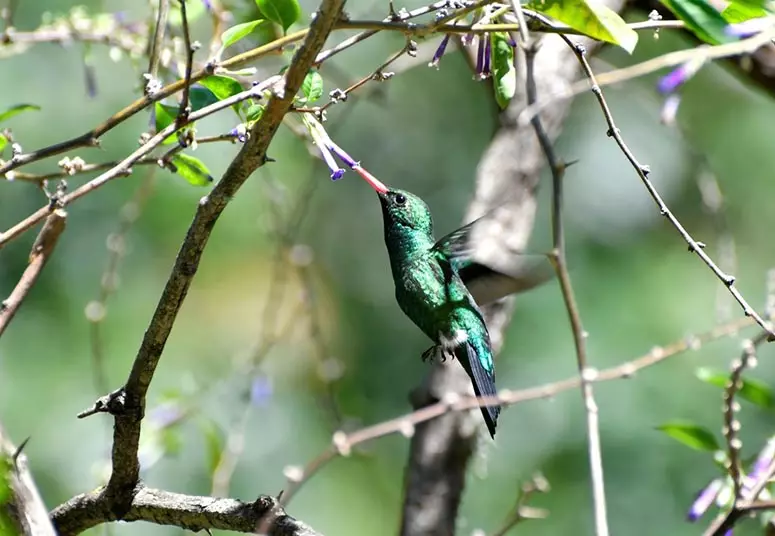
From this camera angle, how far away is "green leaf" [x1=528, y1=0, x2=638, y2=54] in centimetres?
111

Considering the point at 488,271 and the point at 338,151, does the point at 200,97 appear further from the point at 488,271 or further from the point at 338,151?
the point at 488,271

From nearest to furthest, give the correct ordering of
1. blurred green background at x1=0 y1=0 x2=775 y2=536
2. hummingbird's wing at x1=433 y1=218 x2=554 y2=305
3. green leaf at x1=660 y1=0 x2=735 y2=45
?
green leaf at x1=660 y1=0 x2=735 y2=45 < hummingbird's wing at x1=433 y1=218 x2=554 y2=305 < blurred green background at x1=0 y1=0 x2=775 y2=536

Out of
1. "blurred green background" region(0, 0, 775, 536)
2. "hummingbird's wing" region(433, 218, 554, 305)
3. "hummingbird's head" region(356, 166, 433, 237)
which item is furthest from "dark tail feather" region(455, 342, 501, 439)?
"blurred green background" region(0, 0, 775, 536)

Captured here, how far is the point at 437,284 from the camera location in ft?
6.49

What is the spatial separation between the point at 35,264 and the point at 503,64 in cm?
68

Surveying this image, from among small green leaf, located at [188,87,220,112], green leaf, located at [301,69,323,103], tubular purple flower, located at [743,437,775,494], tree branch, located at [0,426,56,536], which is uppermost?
small green leaf, located at [188,87,220,112]

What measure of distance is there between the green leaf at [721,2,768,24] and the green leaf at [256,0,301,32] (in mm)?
524

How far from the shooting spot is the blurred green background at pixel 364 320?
4.59 meters

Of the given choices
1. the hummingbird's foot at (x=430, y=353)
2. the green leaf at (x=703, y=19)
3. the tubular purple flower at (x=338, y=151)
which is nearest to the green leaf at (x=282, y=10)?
the tubular purple flower at (x=338, y=151)

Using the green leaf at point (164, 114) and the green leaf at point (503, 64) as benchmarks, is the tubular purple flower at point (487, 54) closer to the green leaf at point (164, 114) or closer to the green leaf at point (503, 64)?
the green leaf at point (503, 64)

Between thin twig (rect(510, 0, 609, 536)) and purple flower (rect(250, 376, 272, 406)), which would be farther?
purple flower (rect(250, 376, 272, 406))

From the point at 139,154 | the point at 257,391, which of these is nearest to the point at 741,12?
the point at 139,154

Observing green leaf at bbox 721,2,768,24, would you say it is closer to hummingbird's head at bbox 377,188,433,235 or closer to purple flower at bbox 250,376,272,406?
hummingbird's head at bbox 377,188,433,235

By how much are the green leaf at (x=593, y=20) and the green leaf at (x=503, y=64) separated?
170 millimetres
